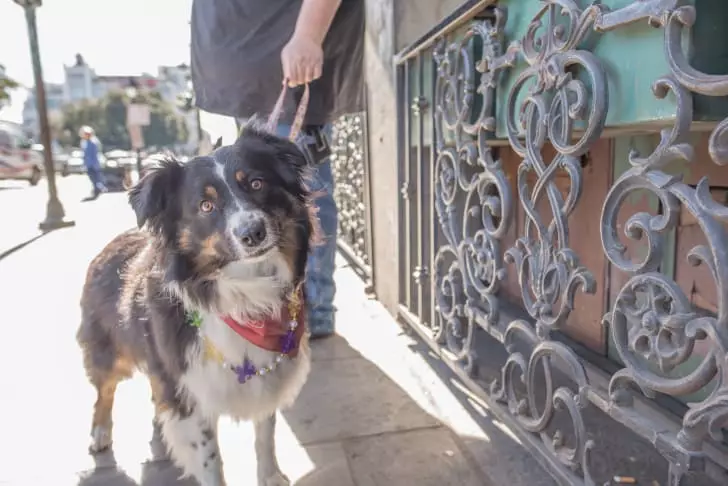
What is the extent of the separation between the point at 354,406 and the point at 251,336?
932mm

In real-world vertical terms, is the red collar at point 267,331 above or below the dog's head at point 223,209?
below

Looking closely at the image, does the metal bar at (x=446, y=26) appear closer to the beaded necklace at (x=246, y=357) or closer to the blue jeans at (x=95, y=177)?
the beaded necklace at (x=246, y=357)

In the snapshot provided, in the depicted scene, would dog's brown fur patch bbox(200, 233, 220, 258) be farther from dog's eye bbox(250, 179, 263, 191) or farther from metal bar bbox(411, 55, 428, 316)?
metal bar bbox(411, 55, 428, 316)

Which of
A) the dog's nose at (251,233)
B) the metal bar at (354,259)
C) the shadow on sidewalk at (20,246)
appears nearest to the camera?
the dog's nose at (251,233)

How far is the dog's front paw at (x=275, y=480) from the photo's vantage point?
2.16 m

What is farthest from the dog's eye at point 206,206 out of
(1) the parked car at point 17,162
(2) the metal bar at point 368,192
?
(1) the parked car at point 17,162

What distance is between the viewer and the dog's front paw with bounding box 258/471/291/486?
2158 millimetres

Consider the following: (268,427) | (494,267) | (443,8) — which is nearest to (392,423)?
(268,427)

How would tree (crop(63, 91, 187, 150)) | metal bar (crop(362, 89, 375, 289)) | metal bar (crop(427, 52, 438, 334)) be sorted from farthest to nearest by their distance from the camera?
tree (crop(63, 91, 187, 150)) → metal bar (crop(362, 89, 375, 289)) → metal bar (crop(427, 52, 438, 334))

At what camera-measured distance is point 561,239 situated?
1.74m

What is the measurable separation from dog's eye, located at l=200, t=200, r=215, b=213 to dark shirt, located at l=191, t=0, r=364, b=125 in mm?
1063

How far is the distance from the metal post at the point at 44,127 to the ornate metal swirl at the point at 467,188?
8700 mm

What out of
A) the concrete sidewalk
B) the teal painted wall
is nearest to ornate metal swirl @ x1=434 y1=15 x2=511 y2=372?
the concrete sidewalk

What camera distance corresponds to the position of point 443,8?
11.2 ft
